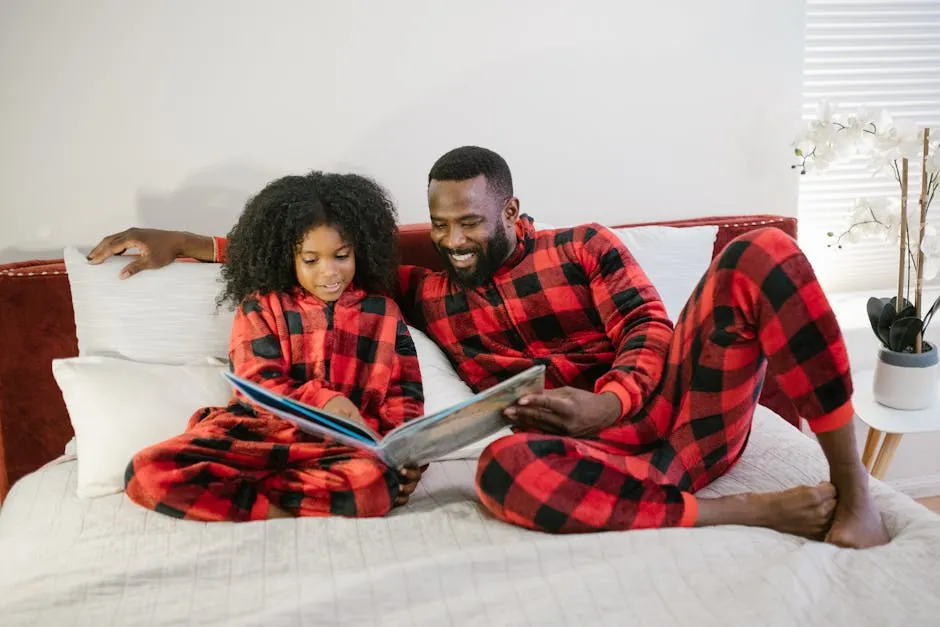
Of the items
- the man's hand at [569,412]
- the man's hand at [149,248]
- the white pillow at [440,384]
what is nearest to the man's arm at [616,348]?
the man's hand at [569,412]

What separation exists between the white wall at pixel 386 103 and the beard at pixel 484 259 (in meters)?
0.50

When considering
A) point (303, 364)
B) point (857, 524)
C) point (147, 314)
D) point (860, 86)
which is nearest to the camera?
point (857, 524)

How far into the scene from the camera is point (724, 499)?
1.35 meters

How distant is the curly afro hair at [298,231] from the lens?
5.49ft

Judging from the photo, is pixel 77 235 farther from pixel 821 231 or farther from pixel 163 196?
pixel 821 231

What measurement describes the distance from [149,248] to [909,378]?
173 cm

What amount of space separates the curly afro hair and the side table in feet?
3.82

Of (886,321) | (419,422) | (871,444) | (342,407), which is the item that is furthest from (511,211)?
(871,444)

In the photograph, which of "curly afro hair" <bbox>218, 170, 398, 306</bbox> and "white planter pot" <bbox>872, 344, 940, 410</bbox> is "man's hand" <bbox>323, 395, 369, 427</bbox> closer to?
"curly afro hair" <bbox>218, 170, 398, 306</bbox>

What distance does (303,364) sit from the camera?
5.36ft

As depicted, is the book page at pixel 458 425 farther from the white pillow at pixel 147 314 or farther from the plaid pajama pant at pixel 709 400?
the white pillow at pixel 147 314

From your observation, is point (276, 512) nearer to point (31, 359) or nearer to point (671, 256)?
point (31, 359)

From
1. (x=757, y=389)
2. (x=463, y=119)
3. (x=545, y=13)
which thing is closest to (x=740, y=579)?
(x=757, y=389)

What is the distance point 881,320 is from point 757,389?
30.1 inches
